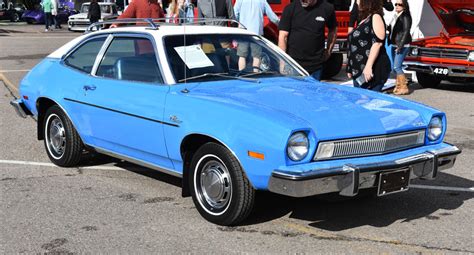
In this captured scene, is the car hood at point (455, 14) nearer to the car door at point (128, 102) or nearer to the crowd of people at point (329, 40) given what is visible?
the crowd of people at point (329, 40)

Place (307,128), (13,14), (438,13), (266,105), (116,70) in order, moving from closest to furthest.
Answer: (307,128), (266,105), (116,70), (438,13), (13,14)

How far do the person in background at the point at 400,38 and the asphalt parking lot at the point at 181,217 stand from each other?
15.8 feet

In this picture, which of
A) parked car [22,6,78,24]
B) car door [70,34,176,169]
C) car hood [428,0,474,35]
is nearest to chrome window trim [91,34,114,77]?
car door [70,34,176,169]

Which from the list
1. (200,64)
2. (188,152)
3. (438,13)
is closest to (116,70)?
(200,64)

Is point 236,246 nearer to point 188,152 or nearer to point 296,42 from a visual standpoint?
point 188,152

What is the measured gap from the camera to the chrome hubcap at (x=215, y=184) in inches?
175

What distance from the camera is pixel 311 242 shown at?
4.29 m

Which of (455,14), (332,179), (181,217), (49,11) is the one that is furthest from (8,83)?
(49,11)

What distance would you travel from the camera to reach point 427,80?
1255 cm

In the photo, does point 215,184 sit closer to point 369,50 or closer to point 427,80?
point 369,50

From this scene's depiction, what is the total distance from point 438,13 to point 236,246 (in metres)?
9.43

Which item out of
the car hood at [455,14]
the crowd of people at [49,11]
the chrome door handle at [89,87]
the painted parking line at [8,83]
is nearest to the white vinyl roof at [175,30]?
the chrome door handle at [89,87]

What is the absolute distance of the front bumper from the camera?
11125 mm

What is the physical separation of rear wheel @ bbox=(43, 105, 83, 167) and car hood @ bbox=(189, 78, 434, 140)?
168 centimetres
